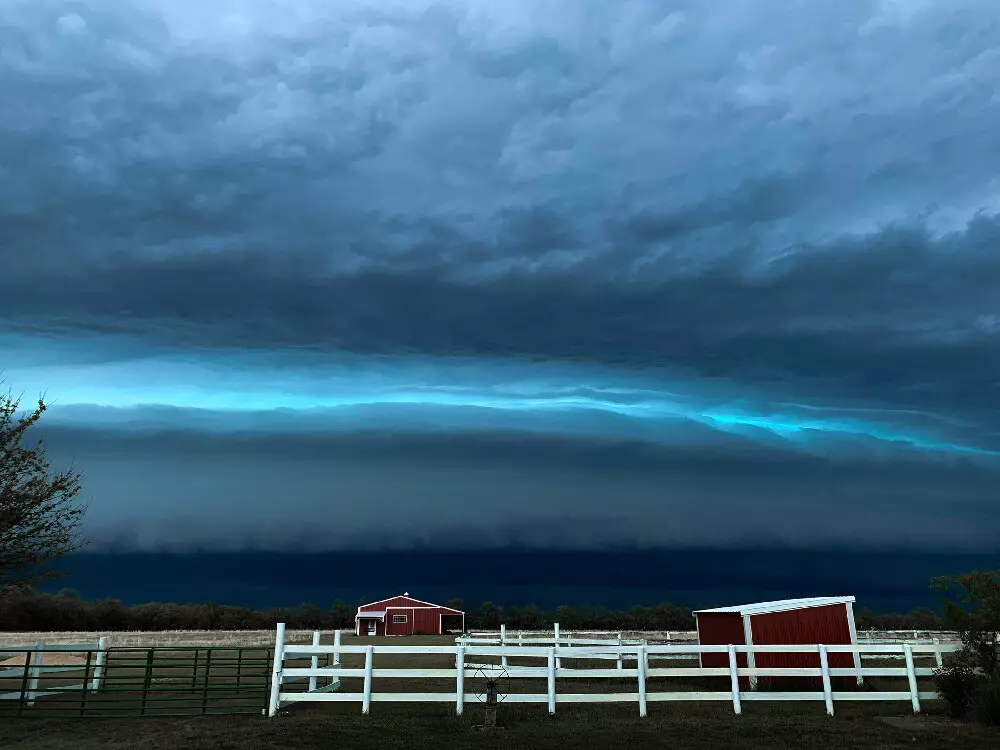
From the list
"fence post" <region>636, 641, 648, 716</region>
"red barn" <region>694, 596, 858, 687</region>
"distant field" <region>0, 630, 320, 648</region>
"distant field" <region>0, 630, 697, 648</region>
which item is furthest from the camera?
"distant field" <region>0, 630, 320, 648</region>

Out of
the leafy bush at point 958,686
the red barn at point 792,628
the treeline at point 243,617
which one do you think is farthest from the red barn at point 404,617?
the leafy bush at point 958,686

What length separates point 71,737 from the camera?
1384cm

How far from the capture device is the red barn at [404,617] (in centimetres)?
6669

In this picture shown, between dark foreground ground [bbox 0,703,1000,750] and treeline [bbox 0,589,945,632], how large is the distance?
60916 mm

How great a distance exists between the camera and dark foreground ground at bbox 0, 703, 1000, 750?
41.5ft

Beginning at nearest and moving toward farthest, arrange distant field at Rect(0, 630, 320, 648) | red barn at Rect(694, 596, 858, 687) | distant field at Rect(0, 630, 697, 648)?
red barn at Rect(694, 596, 858, 687) < distant field at Rect(0, 630, 697, 648) < distant field at Rect(0, 630, 320, 648)

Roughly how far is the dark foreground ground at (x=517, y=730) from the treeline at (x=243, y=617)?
60.9m

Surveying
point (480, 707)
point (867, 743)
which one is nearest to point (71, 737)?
point (480, 707)

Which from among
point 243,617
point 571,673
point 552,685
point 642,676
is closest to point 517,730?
point 552,685

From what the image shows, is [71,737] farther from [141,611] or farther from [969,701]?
[141,611]

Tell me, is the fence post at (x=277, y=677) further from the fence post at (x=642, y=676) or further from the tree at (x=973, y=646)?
the tree at (x=973, y=646)

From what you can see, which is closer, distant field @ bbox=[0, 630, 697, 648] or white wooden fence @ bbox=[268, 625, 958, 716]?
white wooden fence @ bbox=[268, 625, 958, 716]

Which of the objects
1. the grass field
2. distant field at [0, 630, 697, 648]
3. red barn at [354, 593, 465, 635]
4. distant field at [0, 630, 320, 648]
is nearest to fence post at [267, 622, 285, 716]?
the grass field

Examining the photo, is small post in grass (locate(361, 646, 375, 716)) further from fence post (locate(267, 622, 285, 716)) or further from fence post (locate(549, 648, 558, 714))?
fence post (locate(549, 648, 558, 714))
